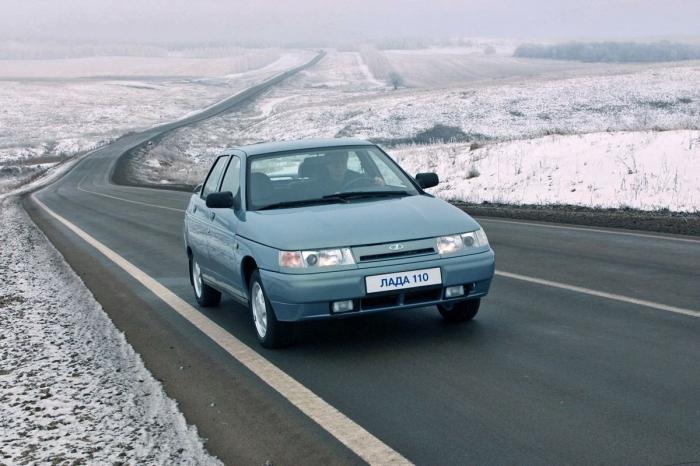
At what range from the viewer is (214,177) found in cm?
935

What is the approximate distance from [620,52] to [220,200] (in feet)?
478

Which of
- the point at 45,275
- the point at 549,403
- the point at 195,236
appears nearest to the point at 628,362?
the point at 549,403

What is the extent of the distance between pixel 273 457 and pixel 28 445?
1489 mm

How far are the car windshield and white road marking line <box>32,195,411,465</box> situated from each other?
122 cm

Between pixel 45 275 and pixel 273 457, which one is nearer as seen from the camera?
pixel 273 457

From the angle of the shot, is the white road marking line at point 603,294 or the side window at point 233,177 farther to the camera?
the side window at point 233,177

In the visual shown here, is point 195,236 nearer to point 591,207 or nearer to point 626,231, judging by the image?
point 626,231

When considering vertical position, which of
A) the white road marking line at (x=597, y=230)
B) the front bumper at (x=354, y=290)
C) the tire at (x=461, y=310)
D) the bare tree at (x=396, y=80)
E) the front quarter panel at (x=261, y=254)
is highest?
the front quarter panel at (x=261, y=254)

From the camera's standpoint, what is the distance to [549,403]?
534 centimetres

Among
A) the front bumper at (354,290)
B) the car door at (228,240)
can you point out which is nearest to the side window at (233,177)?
the car door at (228,240)

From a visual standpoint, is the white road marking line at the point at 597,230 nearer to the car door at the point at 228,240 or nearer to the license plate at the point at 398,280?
the car door at the point at 228,240

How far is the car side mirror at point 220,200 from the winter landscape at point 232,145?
137 centimetres

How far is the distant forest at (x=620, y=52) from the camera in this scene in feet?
453

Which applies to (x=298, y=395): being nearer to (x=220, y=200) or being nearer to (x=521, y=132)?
(x=220, y=200)
